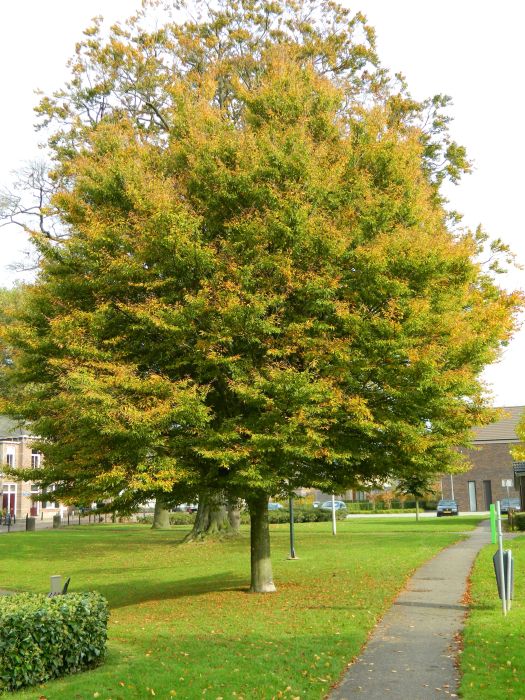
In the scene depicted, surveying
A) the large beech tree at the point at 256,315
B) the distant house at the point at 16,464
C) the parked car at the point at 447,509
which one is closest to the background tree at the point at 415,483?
the large beech tree at the point at 256,315

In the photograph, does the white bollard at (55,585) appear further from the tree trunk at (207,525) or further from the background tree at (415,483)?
the tree trunk at (207,525)

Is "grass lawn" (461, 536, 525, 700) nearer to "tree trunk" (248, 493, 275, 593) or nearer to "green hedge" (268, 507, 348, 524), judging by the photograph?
"tree trunk" (248, 493, 275, 593)

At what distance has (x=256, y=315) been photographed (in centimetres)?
1320

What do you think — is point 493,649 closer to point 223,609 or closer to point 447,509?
point 223,609

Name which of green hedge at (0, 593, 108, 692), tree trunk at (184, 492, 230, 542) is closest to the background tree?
green hedge at (0, 593, 108, 692)

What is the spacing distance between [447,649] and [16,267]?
83.8ft

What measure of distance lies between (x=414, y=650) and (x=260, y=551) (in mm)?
6856

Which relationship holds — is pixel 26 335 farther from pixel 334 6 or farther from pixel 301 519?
pixel 301 519

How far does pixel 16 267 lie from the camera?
30641mm

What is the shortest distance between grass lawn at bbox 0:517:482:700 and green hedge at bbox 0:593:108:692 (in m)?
0.26

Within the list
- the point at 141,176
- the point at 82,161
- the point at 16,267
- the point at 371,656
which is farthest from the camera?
the point at 16,267

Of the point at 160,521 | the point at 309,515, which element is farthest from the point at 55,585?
the point at 309,515

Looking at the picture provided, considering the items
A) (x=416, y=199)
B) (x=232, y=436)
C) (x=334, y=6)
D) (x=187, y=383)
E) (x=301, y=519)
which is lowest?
(x=301, y=519)

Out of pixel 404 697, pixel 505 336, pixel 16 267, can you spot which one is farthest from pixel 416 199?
pixel 16 267
